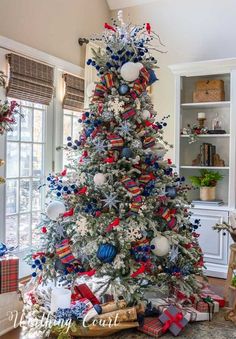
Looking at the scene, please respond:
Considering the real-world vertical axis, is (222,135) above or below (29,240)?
above

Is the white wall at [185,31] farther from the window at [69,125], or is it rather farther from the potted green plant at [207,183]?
the window at [69,125]

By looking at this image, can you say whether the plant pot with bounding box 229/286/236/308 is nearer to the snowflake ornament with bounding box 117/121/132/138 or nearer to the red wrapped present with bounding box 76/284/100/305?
the red wrapped present with bounding box 76/284/100/305

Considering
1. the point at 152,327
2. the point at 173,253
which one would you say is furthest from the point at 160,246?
the point at 152,327

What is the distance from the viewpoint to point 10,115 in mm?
3035

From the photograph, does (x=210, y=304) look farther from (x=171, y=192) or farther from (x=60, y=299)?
(x=60, y=299)

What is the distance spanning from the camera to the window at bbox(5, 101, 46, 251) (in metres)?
3.48

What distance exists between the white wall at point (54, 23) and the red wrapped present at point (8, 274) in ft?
6.46

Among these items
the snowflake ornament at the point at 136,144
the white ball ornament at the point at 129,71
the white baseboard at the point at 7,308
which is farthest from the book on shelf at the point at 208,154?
the white baseboard at the point at 7,308

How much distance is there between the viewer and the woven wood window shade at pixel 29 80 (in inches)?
130

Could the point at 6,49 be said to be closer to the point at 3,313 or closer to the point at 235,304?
the point at 3,313

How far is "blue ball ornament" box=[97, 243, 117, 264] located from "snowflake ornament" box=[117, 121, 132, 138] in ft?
2.75

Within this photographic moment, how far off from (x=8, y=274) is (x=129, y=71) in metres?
1.80

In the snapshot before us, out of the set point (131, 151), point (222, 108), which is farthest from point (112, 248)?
point (222, 108)

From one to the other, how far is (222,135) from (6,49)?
238cm
